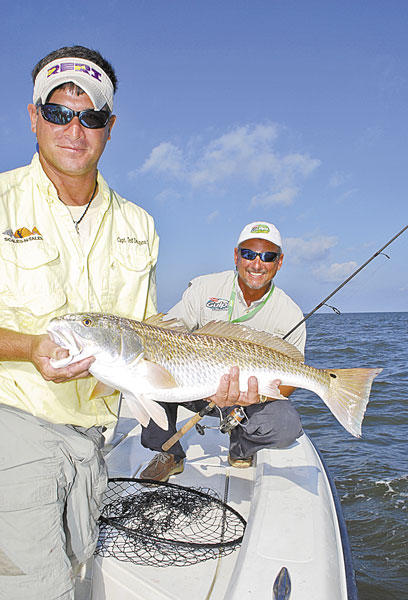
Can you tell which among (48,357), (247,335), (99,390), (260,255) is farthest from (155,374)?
(260,255)

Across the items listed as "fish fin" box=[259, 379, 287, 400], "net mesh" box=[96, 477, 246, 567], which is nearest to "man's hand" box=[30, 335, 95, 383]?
"net mesh" box=[96, 477, 246, 567]

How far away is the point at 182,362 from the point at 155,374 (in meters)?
0.27

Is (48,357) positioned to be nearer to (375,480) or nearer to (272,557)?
(272,557)

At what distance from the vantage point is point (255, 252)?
4.92 metres

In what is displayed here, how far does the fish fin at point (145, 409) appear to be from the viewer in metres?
3.25

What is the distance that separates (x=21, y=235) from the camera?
3158 mm

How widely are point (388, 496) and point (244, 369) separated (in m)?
4.41

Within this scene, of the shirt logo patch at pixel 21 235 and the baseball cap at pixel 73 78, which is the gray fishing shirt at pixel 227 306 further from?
the baseball cap at pixel 73 78

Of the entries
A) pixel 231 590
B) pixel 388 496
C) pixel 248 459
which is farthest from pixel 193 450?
pixel 388 496

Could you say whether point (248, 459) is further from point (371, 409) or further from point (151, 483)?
point (371, 409)

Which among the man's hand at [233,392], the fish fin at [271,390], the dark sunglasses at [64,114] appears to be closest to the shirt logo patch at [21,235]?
the dark sunglasses at [64,114]

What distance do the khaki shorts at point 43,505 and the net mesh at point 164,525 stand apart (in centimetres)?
38

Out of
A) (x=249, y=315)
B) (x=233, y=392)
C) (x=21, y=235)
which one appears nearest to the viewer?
(x=21, y=235)

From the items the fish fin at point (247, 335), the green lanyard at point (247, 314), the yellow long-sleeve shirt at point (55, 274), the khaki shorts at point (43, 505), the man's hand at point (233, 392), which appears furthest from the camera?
the green lanyard at point (247, 314)
